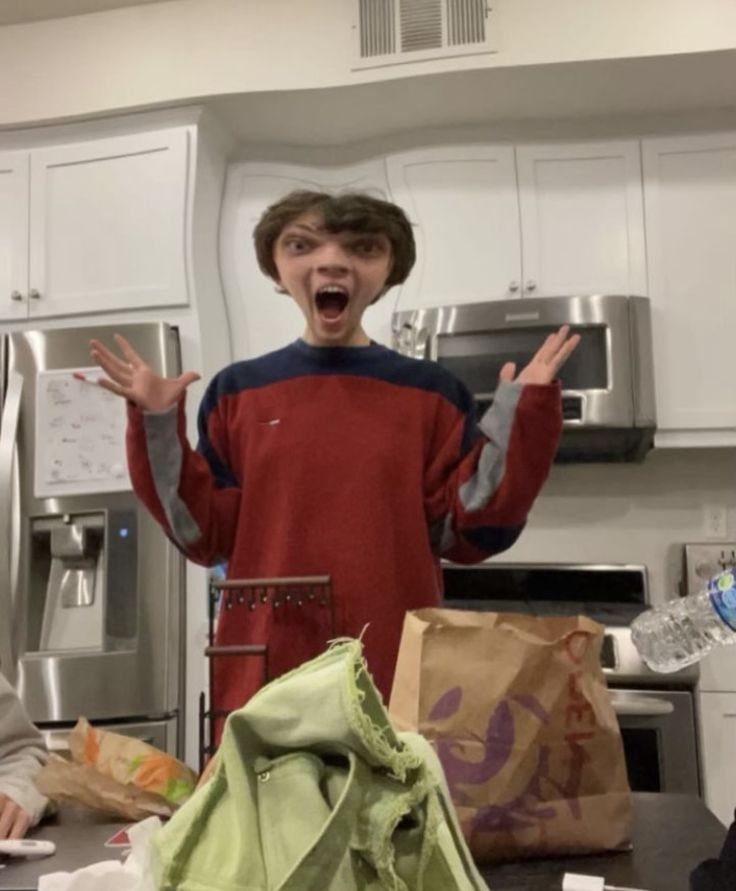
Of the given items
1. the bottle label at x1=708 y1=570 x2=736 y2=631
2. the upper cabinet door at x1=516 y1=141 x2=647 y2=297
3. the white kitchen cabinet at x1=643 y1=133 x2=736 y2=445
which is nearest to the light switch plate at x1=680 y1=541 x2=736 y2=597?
the white kitchen cabinet at x1=643 y1=133 x2=736 y2=445

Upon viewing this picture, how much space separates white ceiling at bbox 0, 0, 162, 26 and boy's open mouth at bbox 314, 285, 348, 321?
1710 mm

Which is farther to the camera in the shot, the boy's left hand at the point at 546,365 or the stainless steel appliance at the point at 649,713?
the stainless steel appliance at the point at 649,713

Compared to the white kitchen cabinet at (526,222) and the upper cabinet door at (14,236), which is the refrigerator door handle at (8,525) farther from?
the white kitchen cabinet at (526,222)

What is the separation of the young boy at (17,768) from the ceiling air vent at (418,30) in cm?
191

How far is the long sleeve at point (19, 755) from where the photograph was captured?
1013mm

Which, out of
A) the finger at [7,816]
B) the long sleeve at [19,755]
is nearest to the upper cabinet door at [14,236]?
the long sleeve at [19,755]

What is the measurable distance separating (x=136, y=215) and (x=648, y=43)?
4.67ft

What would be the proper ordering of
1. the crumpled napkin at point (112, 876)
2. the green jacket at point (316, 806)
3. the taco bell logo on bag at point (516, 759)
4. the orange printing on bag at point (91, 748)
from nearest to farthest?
the green jacket at point (316, 806), the crumpled napkin at point (112, 876), the taco bell logo on bag at point (516, 759), the orange printing on bag at point (91, 748)

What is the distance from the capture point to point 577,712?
0.79m

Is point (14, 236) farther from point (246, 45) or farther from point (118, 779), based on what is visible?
point (118, 779)

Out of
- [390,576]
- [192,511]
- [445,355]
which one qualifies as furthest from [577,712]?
[445,355]

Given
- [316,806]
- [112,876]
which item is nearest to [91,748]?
[112,876]

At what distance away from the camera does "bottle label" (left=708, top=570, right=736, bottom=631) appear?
706 mm

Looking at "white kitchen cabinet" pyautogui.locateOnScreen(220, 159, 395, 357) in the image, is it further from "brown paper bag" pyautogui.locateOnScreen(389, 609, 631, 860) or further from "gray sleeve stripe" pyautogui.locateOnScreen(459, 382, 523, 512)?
"brown paper bag" pyautogui.locateOnScreen(389, 609, 631, 860)
